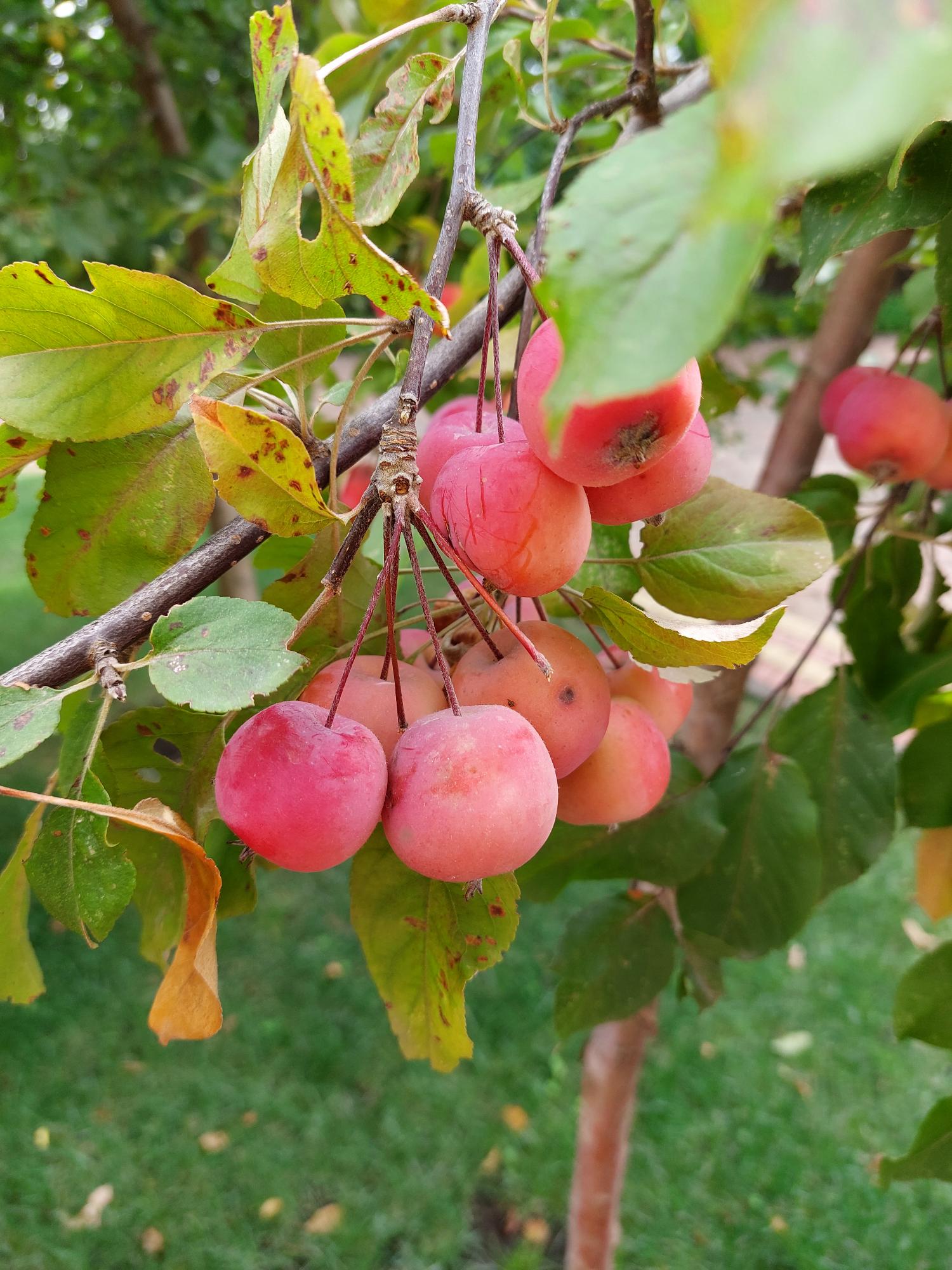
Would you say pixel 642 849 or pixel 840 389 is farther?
pixel 840 389

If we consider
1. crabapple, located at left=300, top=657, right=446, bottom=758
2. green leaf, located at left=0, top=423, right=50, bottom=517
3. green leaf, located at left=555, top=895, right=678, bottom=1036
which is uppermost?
green leaf, located at left=0, top=423, right=50, bottom=517

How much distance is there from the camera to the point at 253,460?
0.46 metres

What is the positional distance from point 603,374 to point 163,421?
1.23 feet

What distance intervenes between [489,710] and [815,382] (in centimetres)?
86

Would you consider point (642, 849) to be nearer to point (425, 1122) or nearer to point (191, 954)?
point (191, 954)

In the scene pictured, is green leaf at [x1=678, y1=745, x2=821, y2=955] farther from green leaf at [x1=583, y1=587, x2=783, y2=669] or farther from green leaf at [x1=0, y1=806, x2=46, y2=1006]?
green leaf at [x1=0, y1=806, x2=46, y2=1006]

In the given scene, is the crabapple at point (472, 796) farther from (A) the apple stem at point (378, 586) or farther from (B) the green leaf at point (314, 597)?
(B) the green leaf at point (314, 597)

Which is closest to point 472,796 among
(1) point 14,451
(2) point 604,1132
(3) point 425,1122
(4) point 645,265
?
(4) point 645,265

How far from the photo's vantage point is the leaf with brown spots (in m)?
0.48

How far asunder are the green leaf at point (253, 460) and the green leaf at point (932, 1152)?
0.75 meters

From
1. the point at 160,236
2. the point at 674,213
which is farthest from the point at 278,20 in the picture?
the point at 160,236

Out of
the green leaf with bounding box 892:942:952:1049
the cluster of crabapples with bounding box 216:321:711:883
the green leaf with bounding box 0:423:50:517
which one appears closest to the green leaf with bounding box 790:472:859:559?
the green leaf with bounding box 892:942:952:1049

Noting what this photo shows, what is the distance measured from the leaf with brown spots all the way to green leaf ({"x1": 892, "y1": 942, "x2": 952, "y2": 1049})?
0.62m

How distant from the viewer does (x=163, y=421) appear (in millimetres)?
548
